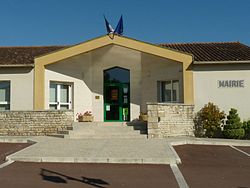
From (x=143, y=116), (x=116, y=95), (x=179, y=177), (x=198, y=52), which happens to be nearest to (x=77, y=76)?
(x=116, y=95)

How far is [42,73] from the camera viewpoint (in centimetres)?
1798

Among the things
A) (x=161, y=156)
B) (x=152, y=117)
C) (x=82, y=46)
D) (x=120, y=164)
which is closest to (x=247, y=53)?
(x=152, y=117)

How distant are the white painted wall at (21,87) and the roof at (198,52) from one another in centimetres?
47

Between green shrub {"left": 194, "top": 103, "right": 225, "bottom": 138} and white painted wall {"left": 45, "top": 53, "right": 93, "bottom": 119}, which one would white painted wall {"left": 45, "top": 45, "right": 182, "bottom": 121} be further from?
green shrub {"left": 194, "top": 103, "right": 225, "bottom": 138}

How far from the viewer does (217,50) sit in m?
20.4

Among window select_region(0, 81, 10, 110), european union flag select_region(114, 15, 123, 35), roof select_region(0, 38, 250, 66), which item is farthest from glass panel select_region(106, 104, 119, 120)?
window select_region(0, 81, 10, 110)

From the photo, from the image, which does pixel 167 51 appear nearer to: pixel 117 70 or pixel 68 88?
pixel 117 70

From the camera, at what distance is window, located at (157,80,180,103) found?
19.0 metres

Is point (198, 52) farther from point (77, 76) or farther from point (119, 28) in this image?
point (77, 76)

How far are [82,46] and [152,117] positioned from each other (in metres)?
5.45

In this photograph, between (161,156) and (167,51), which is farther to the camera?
(167,51)

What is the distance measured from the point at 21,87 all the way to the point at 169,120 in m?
7.76

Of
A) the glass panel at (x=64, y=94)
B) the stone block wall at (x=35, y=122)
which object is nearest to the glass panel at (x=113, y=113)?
the glass panel at (x=64, y=94)

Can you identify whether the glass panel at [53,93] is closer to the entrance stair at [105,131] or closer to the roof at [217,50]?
the entrance stair at [105,131]
